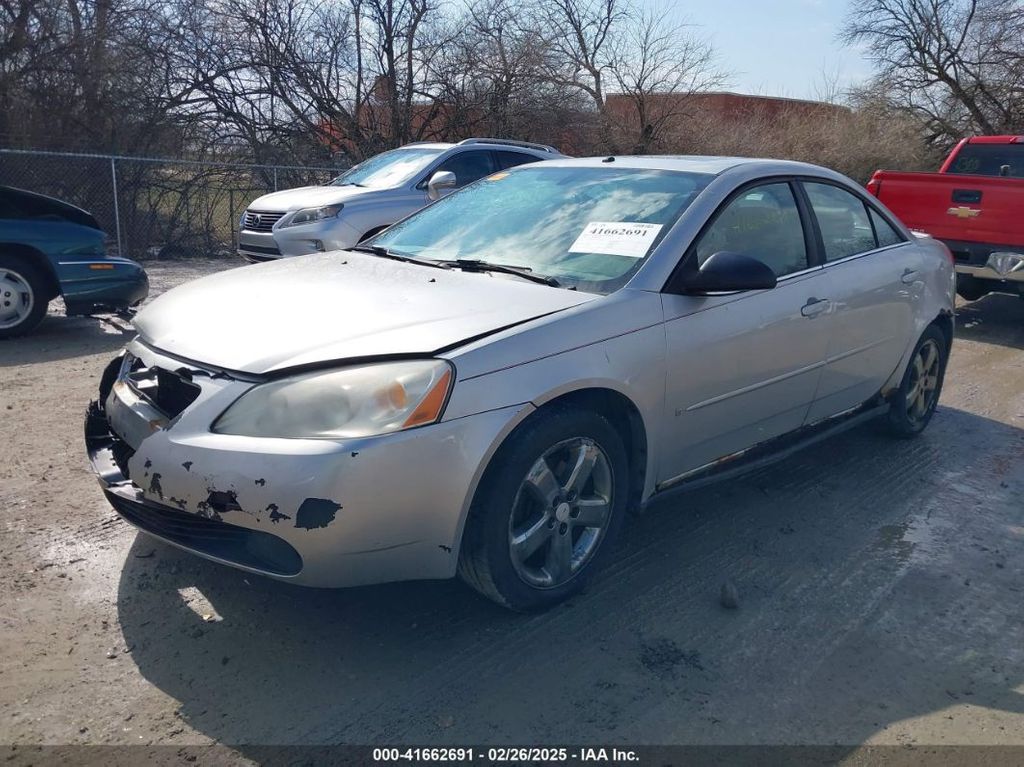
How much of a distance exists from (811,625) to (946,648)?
481 millimetres

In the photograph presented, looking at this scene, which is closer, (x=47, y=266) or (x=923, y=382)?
(x=923, y=382)

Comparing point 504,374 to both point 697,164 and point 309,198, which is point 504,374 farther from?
point 309,198

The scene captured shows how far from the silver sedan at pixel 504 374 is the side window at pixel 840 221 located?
23mm

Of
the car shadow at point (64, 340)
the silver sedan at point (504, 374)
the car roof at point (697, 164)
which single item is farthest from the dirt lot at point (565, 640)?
the car shadow at point (64, 340)

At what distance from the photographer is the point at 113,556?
11.9 ft

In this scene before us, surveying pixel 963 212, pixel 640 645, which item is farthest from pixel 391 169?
pixel 640 645

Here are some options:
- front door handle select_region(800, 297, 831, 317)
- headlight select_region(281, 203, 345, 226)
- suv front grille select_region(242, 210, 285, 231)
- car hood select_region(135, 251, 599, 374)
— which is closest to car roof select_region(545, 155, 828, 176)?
front door handle select_region(800, 297, 831, 317)

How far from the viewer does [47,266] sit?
7.18 metres

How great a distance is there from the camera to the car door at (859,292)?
4.55m

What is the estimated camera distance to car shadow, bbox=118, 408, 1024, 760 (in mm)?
2766

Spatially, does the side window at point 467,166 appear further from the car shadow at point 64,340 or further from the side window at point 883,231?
the side window at point 883,231

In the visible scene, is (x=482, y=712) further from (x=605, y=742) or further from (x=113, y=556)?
(x=113, y=556)

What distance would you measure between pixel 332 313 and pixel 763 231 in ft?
7.04

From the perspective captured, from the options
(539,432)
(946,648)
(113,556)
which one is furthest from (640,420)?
(113,556)
